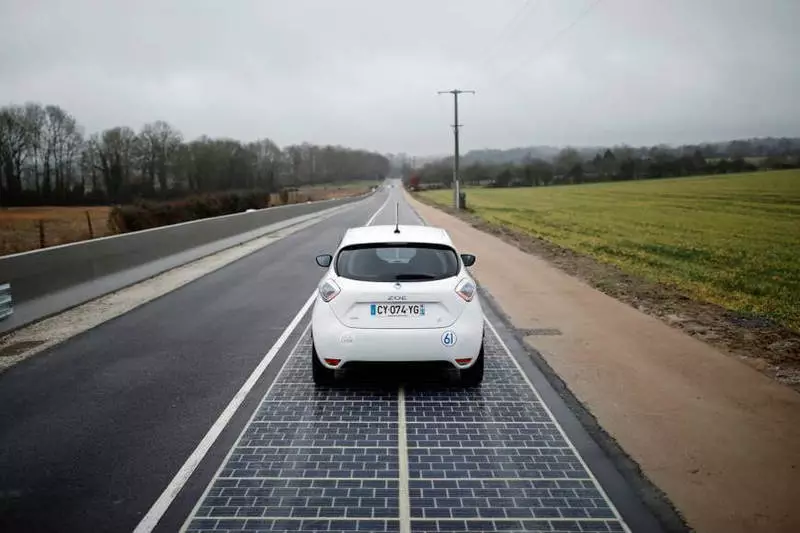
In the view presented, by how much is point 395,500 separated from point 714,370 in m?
4.57

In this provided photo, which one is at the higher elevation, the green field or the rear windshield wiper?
the rear windshield wiper

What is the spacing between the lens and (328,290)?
5.95m

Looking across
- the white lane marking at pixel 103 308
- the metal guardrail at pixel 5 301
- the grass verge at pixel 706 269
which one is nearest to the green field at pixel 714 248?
the grass verge at pixel 706 269

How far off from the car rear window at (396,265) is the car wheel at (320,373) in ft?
3.01

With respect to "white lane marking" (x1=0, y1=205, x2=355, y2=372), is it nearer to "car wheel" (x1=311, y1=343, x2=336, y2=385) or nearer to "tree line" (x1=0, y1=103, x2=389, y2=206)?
"car wheel" (x1=311, y1=343, x2=336, y2=385)

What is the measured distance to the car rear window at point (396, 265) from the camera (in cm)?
594

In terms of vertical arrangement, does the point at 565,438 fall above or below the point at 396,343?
below

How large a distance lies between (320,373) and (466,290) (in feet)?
5.76

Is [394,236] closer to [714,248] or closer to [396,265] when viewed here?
[396,265]

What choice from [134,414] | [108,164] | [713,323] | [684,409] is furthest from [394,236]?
[108,164]

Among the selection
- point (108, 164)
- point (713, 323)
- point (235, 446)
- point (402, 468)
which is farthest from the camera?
point (108, 164)

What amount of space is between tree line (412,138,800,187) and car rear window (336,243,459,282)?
78.5 metres

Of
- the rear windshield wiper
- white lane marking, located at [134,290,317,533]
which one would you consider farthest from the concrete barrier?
the rear windshield wiper

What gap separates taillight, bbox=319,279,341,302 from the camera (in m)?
5.87
